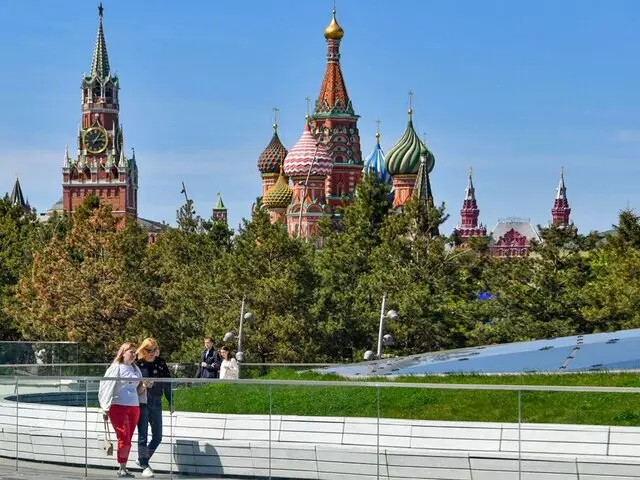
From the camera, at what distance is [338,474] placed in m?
16.5

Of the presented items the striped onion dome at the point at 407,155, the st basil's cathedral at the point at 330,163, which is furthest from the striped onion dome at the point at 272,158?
the striped onion dome at the point at 407,155

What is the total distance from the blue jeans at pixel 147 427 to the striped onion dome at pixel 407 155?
126880mm

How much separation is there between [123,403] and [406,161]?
128m

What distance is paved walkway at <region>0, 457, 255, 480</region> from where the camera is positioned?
1738cm

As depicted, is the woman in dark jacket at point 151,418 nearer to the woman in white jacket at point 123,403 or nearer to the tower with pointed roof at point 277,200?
the woman in white jacket at point 123,403

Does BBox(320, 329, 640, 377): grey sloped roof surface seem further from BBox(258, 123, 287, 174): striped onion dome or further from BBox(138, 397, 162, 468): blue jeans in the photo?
BBox(258, 123, 287, 174): striped onion dome

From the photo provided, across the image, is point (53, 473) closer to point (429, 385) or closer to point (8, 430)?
point (8, 430)

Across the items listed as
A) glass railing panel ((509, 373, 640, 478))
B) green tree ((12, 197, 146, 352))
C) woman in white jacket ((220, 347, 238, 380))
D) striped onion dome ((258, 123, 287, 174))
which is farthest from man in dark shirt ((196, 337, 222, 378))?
striped onion dome ((258, 123, 287, 174))

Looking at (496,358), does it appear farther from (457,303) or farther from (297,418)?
(457,303)

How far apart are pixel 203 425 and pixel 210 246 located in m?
48.3

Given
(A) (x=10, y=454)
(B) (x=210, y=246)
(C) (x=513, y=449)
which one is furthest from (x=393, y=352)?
(C) (x=513, y=449)

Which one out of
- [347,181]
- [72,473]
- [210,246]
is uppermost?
[347,181]

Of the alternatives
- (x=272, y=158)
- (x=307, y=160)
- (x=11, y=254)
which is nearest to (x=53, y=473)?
(x=11, y=254)

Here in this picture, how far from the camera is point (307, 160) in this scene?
135 m
